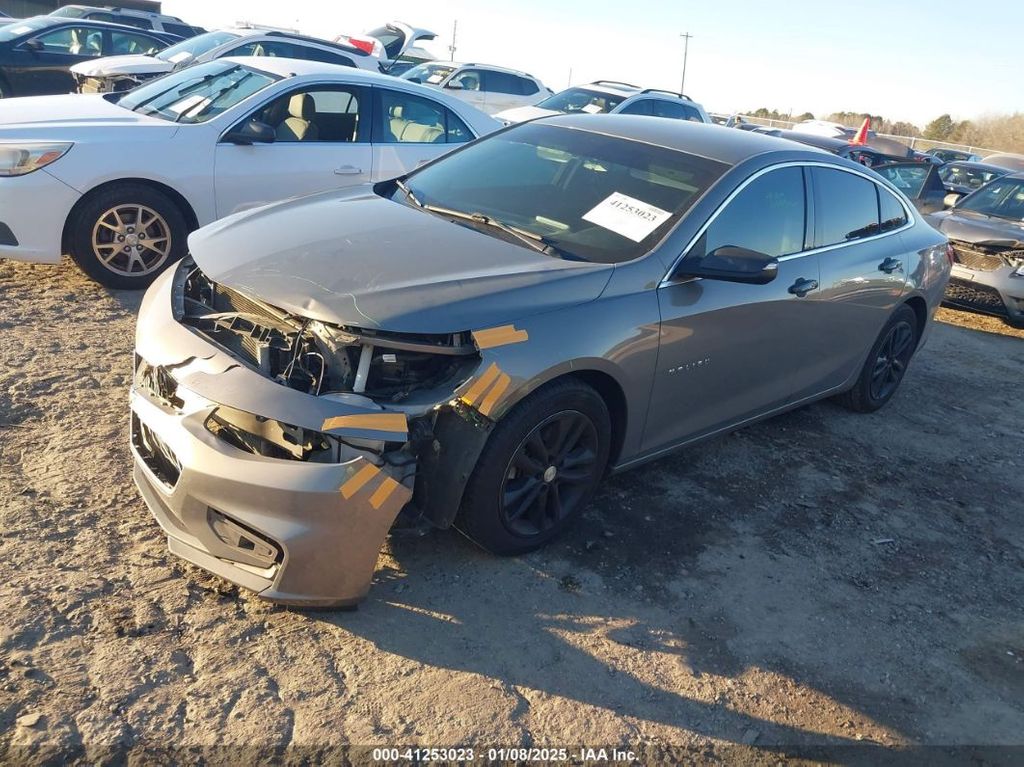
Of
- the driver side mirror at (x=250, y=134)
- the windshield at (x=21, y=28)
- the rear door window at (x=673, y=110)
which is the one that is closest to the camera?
the driver side mirror at (x=250, y=134)

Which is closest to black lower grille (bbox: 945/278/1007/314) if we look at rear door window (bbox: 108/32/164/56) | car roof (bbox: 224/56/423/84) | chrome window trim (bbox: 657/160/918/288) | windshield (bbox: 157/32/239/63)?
chrome window trim (bbox: 657/160/918/288)

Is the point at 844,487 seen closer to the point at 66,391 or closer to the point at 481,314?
the point at 481,314

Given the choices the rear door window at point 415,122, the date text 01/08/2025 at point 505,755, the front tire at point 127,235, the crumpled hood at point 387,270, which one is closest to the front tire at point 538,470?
the crumpled hood at point 387,270

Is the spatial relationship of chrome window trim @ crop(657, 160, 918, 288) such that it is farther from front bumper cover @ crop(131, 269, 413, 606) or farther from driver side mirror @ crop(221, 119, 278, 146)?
driver side mirror @ crop(221, 119, 278, 146)

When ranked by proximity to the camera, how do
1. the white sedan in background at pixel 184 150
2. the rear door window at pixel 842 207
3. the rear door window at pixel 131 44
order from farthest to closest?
the rear door window at pixel 131 44 → the white sedan in background at pixel 184 150 → the rear door window at pixel 842 207

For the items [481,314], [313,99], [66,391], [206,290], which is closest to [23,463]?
[66,391]

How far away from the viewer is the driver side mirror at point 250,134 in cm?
598

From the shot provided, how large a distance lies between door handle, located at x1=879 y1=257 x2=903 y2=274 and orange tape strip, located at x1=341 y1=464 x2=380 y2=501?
3.62 m

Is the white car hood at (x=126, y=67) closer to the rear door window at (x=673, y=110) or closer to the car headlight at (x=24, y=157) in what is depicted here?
the car headlight at (x=24, y=157)

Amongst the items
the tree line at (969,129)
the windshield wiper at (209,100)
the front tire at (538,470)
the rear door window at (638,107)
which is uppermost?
the tree line at (969,129)

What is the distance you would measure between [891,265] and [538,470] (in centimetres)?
301

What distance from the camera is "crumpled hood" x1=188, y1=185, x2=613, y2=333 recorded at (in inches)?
116

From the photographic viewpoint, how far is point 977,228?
8.73 m

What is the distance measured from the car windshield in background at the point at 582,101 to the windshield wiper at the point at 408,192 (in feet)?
34.2
